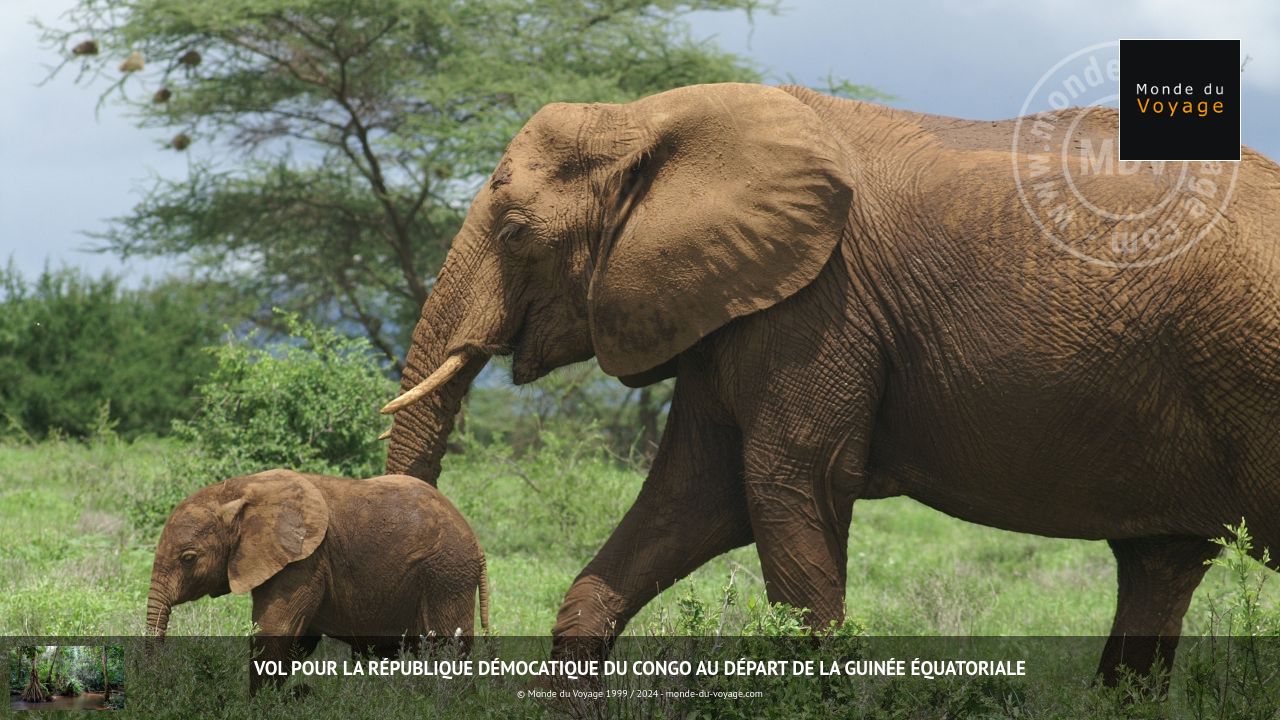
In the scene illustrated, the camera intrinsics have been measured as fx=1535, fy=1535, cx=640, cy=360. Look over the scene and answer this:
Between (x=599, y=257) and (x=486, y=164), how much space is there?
15.9 m

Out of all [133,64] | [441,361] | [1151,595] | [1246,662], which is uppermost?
[133,64]

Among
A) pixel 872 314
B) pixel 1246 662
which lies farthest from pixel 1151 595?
pixel 872 314

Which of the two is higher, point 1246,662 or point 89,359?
point 89,359

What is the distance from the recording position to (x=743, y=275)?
6.27 metres

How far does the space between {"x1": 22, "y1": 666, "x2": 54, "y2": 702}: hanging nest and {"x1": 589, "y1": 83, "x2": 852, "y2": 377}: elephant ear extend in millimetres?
2733

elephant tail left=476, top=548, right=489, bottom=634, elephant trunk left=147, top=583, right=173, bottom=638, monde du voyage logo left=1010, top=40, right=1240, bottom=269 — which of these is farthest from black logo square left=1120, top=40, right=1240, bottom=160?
elephant trunk left=147, top=583, right=173, bottom=638

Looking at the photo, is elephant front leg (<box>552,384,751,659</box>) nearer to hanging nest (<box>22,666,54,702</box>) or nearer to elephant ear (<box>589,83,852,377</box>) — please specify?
elephant ear (<box>589,83,852,377</box>)

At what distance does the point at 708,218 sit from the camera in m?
6.34

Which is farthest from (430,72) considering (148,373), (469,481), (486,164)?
(469,481)

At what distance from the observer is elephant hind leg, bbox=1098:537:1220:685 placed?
729 cm

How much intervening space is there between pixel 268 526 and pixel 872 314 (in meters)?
2.83

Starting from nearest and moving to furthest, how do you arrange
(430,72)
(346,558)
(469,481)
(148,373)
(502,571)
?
(346,558), (502,571), (469,481), (148,373), (430,72)

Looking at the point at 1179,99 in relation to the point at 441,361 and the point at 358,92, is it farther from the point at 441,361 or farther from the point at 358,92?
the point at 358,92

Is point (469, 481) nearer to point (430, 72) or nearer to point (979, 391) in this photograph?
point (979, 391)
